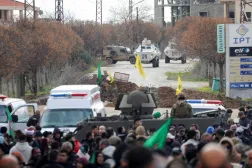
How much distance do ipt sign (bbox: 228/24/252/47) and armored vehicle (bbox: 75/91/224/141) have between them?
44.1ft

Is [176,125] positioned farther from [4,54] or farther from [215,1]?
[215,1]

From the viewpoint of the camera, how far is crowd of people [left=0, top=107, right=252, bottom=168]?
6520 mm

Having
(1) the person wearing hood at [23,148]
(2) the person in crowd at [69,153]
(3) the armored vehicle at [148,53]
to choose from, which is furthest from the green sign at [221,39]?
(3) the armored vehicle at [148,53]

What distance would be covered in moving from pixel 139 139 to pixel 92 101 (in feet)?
34.5

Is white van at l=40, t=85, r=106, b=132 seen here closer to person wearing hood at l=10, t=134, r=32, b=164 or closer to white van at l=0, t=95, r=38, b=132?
white van at l=0, t=95, r=38, b=132

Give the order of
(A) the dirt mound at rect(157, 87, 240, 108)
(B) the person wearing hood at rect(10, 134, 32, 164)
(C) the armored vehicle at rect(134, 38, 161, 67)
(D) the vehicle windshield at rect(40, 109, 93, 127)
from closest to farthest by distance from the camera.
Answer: (B) the person wearing hood at rect(10, 134, 32, 164) → (D) the vehicle windshield at rect(40, 109, 93, 127) → (A) the dirt mound at rect(157, 87, 240, 108) → (C) the armored vehicle at rect(134, 38, 161, 67)

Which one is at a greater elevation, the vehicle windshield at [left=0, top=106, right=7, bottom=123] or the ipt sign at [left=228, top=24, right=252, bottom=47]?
the ipt sign at [left=228, top=24, right=252, bottom=47]

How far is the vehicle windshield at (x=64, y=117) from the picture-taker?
20.4m

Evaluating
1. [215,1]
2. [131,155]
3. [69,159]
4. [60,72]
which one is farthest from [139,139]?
[215,1]

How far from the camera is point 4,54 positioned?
34.5 metres

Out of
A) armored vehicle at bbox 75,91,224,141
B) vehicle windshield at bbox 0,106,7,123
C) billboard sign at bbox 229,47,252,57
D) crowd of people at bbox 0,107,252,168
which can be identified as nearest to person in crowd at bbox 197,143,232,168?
crowd of people at bbox 0,107,252,168

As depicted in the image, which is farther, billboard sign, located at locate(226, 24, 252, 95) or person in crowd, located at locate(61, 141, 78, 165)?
billboard sign, located at locate(226, 24, 252, 95)

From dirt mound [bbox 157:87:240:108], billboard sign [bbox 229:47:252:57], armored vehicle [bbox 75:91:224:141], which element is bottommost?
dirt mound [bbox 157:87:240:108]

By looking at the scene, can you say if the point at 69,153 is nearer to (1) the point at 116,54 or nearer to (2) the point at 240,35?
(2) the point at 240,35
